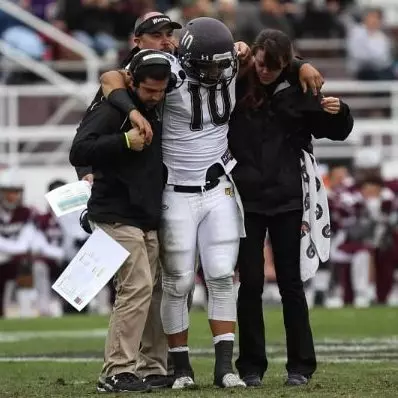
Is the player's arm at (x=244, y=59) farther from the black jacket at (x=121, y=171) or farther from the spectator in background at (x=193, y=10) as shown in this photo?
the spectator in background at (x=193, y=10)

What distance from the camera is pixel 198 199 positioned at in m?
7.71

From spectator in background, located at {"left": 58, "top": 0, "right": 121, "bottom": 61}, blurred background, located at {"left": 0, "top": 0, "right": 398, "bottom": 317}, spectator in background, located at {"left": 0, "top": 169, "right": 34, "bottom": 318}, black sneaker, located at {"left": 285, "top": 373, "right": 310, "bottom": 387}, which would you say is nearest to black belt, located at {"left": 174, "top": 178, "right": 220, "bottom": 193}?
black sneaker, located at {"left": 285, "top": 373, "right": 310, "bottom": 387}

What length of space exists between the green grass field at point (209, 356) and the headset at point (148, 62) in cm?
153

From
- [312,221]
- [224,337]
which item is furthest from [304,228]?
[224,337]

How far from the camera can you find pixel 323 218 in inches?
314

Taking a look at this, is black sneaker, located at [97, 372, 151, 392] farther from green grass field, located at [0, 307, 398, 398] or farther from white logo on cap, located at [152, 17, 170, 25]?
white logo on cap, located at [152, 17, 170, 25]

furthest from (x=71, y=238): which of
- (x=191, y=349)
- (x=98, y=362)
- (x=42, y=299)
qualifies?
(x=98, y=362)

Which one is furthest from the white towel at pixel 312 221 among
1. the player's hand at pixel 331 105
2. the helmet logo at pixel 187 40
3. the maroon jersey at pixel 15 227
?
the maroon jersey at pixel 15 227

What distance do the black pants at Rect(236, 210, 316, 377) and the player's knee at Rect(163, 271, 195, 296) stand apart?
326mm

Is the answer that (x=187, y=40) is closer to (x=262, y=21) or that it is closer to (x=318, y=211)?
(x=318, y=211)

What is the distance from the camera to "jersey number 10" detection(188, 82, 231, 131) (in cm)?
766

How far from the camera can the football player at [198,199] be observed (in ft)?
25.1

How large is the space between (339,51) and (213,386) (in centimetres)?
1480

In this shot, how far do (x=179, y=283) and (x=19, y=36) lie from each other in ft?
39.9
